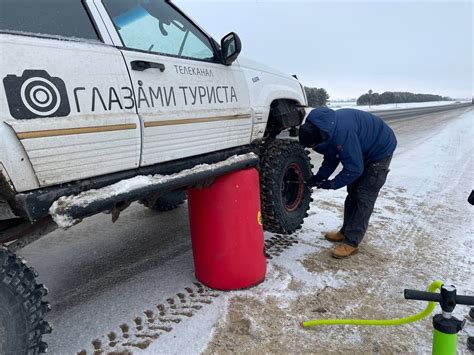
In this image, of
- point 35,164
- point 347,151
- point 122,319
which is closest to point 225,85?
point 347,151

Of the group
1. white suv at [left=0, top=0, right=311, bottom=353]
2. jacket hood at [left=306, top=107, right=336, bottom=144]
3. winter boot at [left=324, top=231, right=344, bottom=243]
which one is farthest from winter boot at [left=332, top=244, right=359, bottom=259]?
white suv at [left=0, top=0, right=311, bottom=353]

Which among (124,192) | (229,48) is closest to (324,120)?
(229,48)

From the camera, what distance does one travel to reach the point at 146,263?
3.54 meters

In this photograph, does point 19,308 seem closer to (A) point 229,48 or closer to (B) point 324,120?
(A) point 229,48

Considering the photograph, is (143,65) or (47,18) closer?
(47,18)

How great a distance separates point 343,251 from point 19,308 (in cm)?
272

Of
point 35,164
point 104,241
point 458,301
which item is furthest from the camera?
point 104,241

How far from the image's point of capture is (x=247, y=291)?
3018 mm

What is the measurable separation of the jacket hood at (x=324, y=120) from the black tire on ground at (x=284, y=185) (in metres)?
0.46

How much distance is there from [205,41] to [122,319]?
2120mm

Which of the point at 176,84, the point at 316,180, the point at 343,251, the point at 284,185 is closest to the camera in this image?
the point at 176,84

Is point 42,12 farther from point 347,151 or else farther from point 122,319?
point 347,151

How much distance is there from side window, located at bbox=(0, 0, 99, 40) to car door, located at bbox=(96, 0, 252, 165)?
152 millimetres

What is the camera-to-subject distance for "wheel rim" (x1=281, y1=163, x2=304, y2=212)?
4125mm
